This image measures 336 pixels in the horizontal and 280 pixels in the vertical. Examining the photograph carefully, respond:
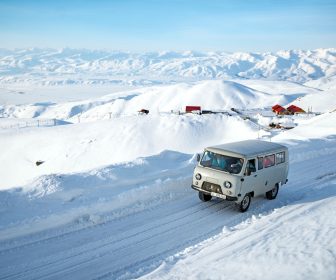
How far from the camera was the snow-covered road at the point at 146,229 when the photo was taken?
9047mm

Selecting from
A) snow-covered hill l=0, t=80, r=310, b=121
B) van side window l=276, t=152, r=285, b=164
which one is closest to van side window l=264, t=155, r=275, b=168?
van side window l=276, t=152, r=285, b=164

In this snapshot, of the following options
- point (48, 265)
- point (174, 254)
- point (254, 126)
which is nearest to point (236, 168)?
point (174, 254)

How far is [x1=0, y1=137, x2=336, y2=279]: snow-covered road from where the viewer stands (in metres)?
9.05

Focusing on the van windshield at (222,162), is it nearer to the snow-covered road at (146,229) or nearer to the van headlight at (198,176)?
the van headlight at (198,176)

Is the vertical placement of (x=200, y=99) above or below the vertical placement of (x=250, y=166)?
below


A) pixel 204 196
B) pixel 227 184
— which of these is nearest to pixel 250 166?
pixel 227 184

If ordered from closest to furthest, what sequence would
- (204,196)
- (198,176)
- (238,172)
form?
1. (238,172)
2. (198,176)
3. (204,196)

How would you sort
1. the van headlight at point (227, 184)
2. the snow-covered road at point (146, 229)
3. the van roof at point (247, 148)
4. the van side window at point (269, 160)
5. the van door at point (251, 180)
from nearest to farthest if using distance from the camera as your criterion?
the snow-covered road at point (146, 229)
the van headlight at point (227, 184)
the van door at point (251, 180)
the van roof at point (247, 148)
the van side window at point (269, 160)

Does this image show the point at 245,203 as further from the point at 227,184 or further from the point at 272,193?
the point at 272,193

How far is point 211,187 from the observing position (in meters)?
12.7

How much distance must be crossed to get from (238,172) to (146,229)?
360 centimetres

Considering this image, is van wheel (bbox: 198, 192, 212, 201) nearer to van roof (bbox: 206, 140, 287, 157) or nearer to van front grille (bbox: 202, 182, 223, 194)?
van front grille (bbox: 202, 182, 223, 194)

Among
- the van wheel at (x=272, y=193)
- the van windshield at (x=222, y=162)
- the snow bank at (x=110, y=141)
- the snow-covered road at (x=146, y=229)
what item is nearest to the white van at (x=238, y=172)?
the van windshield at (x=222, y=162)

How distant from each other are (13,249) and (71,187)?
13.3ft
